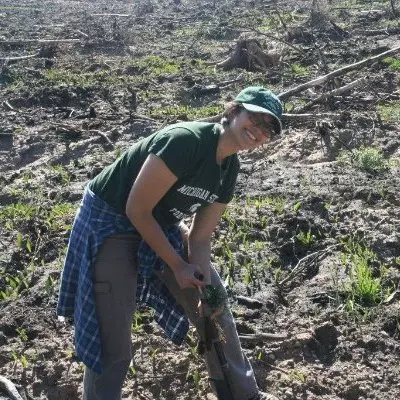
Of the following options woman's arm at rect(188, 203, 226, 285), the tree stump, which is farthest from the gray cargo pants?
the tree stump

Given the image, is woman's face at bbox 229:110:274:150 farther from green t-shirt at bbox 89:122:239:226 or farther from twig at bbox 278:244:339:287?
twig at bbox 278:244:339:287

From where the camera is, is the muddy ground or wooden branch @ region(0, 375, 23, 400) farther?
the muddy ground

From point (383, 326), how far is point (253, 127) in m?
1.85

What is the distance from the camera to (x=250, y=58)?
36.2 feet

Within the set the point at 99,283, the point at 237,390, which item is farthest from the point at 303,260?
the point at 99,283

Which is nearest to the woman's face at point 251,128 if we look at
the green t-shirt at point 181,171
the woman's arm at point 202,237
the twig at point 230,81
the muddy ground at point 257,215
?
the green t-shirt at point 181,171

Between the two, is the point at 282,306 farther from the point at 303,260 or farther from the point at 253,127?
the point at 253,127

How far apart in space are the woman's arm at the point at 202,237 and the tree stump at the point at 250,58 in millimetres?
7971

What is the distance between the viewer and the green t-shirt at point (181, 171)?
2.62m

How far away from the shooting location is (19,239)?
524 cm

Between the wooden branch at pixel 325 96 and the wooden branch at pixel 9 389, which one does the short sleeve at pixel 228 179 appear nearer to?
the wooden branch at pixel 9 389

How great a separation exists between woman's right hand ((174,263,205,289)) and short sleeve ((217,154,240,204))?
352 millimetres

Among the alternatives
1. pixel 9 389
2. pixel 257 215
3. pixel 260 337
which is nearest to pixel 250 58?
pixel 257 215

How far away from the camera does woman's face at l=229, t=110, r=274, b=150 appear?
2633 millimetres
